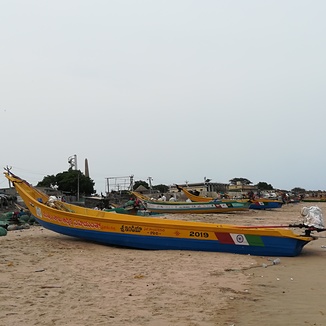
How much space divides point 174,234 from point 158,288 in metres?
3.92

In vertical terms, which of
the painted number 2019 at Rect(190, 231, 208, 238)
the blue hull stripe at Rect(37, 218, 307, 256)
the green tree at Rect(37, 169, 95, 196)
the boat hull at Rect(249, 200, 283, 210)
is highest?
the green tree at Rect(37, 169, 95, 196)

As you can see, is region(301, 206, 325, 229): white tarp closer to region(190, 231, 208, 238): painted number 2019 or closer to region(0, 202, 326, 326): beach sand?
region(0, 202, 326, 326): beach sand

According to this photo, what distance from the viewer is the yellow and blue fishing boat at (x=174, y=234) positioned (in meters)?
8.93

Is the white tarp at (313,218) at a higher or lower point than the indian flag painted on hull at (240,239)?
higher

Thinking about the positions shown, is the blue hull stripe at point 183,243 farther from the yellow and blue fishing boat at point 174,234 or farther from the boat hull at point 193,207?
the boat hull at point 193,207

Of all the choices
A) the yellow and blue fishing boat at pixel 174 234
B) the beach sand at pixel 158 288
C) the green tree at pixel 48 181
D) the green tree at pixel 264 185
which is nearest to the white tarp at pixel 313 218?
the yellow and blue fishing boat at pixel 174 234

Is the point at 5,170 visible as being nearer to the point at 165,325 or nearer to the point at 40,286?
the point at 40,286

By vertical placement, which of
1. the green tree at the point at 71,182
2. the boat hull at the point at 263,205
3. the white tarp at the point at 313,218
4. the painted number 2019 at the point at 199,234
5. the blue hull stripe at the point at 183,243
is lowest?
the boat hull at the point at 263,205

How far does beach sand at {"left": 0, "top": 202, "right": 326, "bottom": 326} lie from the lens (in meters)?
4.43

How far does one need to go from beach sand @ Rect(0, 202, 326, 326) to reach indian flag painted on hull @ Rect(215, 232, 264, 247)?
13.5 inches

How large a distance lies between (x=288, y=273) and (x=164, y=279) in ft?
7.75

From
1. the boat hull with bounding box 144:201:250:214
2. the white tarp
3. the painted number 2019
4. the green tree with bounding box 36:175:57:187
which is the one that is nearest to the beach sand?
the painted number 2019

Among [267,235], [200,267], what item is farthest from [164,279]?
[267,235]

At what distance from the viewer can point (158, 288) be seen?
Result: 5750 millimetres
